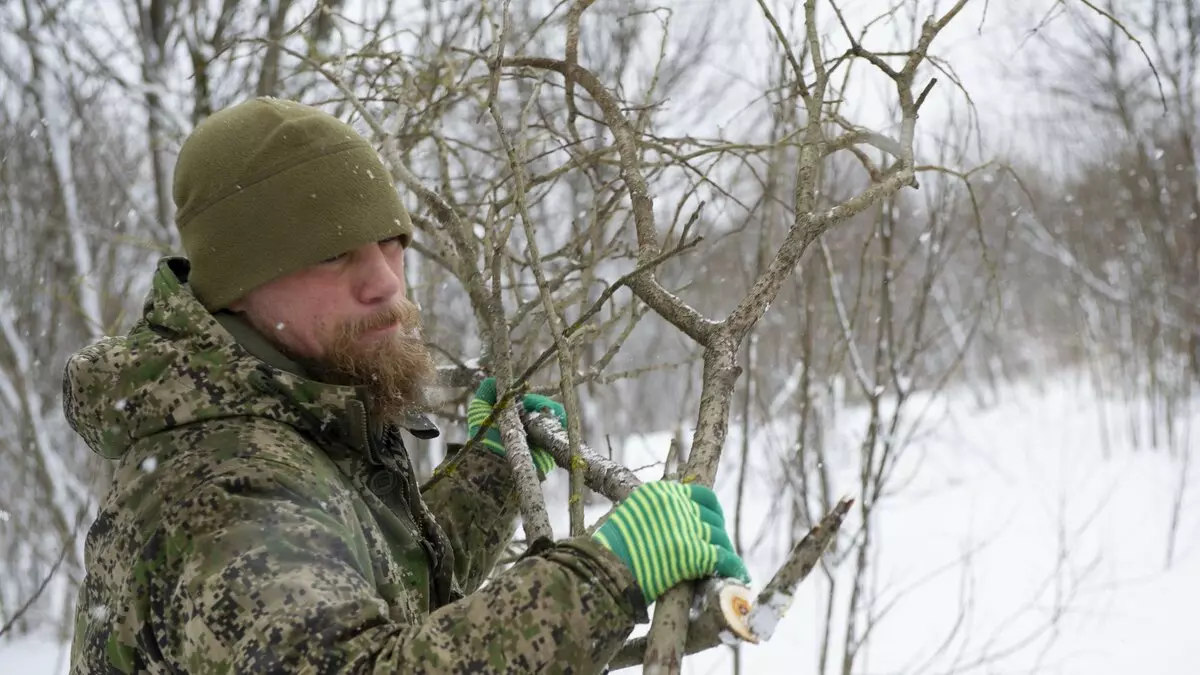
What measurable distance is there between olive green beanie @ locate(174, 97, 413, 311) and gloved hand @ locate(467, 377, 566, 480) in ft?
1.89

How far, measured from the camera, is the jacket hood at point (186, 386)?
47.8 inches

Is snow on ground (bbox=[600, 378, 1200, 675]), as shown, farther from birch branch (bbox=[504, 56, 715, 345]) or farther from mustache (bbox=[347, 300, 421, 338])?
mustache (bbox=[347, 300, 421, 338])

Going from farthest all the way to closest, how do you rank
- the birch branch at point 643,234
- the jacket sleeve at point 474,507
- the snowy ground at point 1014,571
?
the snowy ground at point 1014,571
the jacket sleeve at point 474,507
the birch branch at point 643,234

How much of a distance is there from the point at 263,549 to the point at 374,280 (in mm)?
562

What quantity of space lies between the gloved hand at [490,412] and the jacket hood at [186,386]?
1.93 feet

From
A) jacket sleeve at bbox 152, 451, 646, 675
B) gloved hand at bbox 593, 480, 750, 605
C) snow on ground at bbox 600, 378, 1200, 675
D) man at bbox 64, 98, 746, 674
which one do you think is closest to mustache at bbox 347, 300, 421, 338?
man at bbox 64, 98, 746, 674

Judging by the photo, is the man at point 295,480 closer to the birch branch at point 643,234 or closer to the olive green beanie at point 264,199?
the olive green beanie at point 264,199

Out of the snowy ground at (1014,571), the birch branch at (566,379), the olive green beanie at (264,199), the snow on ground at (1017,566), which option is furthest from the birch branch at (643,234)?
the snowy ground at (1014,571)

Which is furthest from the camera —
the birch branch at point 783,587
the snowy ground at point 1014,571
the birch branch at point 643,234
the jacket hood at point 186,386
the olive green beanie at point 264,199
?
the snowy ground at point 1014,571

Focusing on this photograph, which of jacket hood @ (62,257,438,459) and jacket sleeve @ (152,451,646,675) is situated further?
jacket hood @ (62,257,438,459)

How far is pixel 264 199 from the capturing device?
1.41 meters

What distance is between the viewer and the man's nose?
57.4 inches

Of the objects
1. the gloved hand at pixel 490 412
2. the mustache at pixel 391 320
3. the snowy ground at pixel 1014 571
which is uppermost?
the mustache at pixel 391 320

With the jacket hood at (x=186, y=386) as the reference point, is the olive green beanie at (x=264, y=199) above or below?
above
